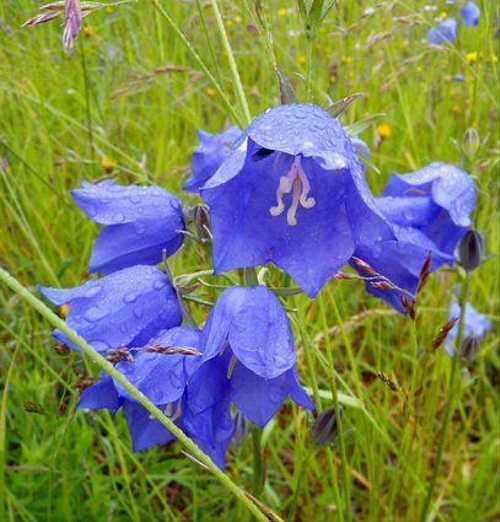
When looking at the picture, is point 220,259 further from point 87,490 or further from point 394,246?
point 87,490

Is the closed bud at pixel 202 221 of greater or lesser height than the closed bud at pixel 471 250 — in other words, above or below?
above

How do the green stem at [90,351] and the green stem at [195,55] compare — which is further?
the green stem at [195,55]

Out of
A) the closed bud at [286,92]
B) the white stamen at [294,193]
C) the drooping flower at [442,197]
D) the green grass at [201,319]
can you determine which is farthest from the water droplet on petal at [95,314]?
the drooping flower at [442,197]

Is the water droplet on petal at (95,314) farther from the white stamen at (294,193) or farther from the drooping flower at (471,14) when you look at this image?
the drooping flower at (471,14)

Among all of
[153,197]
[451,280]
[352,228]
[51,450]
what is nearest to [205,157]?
[153,197]

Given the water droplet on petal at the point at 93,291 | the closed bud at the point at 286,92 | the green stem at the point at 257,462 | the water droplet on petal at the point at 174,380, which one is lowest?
the green stem at the point at 257,462

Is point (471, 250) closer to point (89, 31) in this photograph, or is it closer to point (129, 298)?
point (129, 298)

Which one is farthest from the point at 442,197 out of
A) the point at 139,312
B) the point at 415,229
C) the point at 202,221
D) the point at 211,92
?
the point at 211,92

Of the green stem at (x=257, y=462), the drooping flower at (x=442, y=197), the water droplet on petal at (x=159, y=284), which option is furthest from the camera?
the drooping flower at (x=442, y=197)
